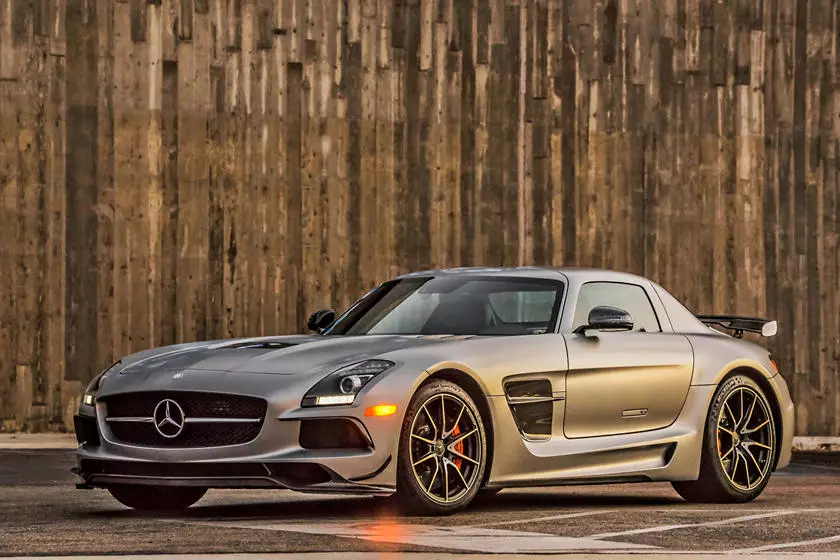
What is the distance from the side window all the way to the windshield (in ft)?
0.90

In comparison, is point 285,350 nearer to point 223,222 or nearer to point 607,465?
point 607,465

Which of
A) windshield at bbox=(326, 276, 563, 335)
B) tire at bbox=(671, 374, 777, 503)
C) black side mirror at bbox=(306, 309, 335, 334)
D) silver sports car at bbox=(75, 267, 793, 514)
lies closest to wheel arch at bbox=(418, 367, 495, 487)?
silver sports car at bbox=(75, 267, 793, 514)

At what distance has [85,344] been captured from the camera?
1666 centimetres

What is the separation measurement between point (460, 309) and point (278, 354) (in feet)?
4.89

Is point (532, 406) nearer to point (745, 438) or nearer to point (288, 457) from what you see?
point (288, 457)

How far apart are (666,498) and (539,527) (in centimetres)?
293

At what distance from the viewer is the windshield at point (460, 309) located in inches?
416

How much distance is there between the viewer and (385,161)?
59.1 ft

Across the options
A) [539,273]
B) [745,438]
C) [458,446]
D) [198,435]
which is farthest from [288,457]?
[745,438]

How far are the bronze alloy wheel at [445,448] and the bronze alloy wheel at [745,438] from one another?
230 centimetres

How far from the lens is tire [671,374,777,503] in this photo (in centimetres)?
1112

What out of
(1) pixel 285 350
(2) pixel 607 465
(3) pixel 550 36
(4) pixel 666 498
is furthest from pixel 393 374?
(3) pixel 550 36

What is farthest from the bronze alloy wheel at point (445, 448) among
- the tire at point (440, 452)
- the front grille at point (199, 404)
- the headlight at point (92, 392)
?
the headlight at point (92, 392)

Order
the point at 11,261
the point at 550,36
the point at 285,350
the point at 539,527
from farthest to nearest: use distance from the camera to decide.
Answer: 1. the point at 550,36
2. the point at 11,261
3. the point at 285,350
4. the point at 539,527
